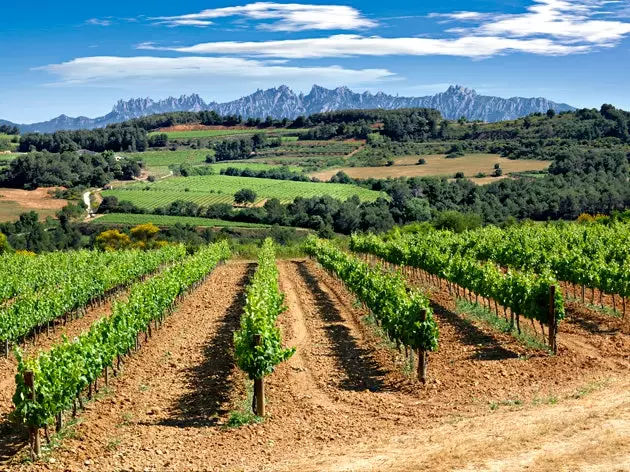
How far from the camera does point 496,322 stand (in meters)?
23.3

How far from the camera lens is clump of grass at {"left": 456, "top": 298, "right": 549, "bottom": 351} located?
19.8m

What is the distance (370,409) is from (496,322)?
974 cm

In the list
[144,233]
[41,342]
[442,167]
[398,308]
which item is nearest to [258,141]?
[442,167]

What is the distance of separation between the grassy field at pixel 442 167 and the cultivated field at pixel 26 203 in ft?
165

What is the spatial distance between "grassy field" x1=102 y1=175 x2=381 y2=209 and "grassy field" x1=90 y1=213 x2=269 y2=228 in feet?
23.0

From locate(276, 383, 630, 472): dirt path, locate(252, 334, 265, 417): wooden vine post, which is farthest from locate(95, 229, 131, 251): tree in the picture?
locate(276, 383, 630, 472): dirt path

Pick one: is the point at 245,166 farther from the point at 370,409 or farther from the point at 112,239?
the point at 370,409

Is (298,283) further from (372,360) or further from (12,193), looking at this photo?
(12,193)

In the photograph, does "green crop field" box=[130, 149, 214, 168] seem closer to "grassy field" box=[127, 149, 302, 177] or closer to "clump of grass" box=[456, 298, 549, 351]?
"grassy field" box=[127, 149, 302, 177]

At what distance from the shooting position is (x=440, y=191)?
102 meters

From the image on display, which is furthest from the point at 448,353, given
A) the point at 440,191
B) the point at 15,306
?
the point at 440,191

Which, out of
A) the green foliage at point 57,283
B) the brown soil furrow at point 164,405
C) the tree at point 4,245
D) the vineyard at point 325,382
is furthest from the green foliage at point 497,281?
the tree at point 4,245

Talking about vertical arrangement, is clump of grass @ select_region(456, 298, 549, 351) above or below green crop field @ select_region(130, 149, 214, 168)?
below

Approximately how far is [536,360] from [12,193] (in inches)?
4152
